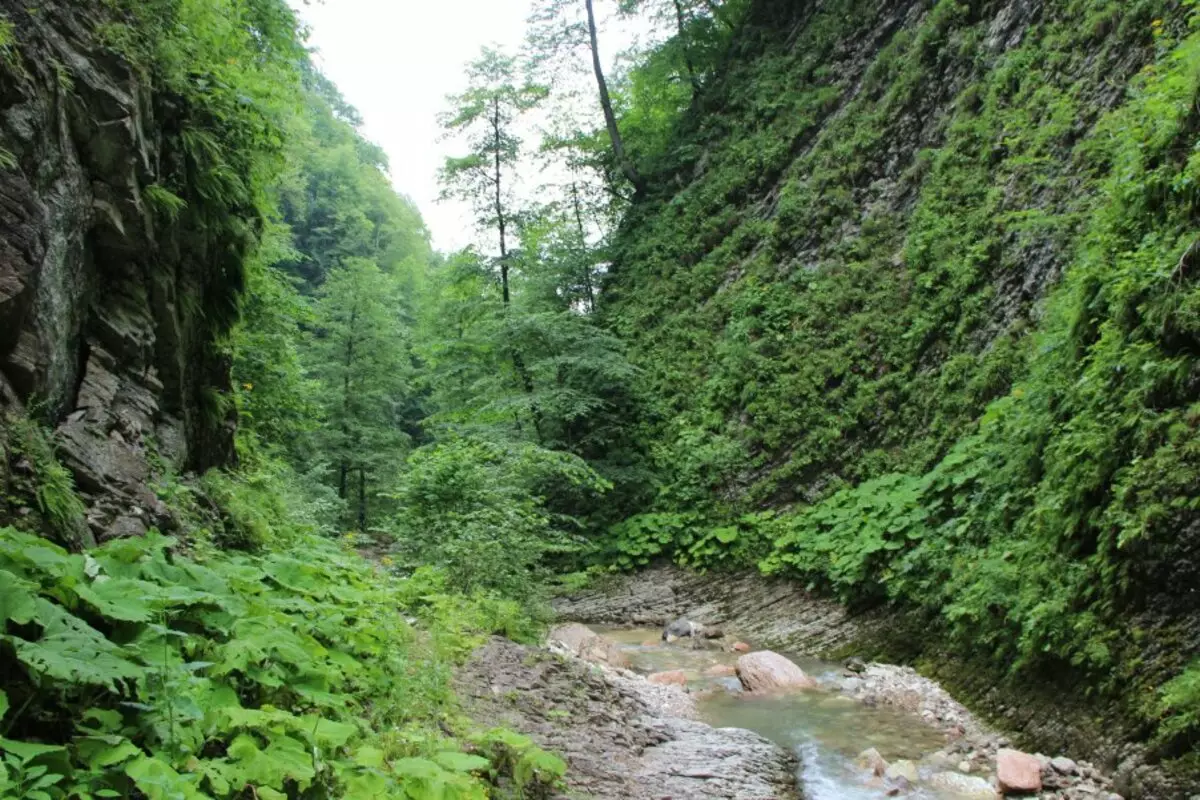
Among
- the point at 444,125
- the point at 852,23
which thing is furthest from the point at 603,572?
the point at 852,23

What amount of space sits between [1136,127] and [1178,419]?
2.88 metres

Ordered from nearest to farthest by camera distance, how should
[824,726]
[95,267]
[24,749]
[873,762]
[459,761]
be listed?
[24,749], [459,761], [95,267], [873,762], [824,726]

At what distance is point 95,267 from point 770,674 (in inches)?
283

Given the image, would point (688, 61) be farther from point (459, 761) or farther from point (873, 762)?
point (459, 761)

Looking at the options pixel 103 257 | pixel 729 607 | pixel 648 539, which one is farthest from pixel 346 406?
pixel 103 257

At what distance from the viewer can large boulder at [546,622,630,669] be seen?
8.88 metres

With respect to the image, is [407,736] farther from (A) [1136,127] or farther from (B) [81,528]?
(A) [1136,127]

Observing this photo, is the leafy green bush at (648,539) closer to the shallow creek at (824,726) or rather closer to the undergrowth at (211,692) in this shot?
the shallow creek at (824,726)

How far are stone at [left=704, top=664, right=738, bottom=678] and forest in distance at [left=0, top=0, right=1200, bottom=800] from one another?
1618mm

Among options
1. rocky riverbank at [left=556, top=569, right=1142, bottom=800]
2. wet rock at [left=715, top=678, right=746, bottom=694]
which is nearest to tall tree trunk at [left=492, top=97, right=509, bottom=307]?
rocky riverbank at [left=556, top=569, right=1142, bottom=800]

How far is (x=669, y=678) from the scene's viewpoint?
830 centimetres

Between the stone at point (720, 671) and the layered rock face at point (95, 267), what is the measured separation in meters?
5.87

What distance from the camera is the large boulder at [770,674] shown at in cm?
786

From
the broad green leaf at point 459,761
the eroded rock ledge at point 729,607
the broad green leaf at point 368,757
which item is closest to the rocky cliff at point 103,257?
the broad green leaf at point 368,757
